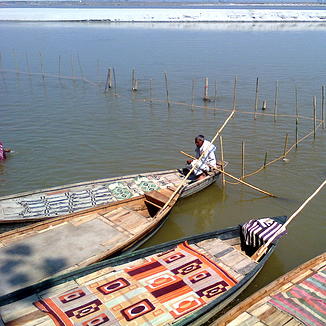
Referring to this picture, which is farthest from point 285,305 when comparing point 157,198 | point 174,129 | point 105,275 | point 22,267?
point 174,129

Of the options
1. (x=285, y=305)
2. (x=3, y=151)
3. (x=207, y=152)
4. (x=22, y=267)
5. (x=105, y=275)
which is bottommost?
(x=285, y=305)

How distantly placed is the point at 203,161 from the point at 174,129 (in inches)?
210

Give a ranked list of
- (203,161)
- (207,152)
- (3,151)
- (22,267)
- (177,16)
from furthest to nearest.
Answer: (177,16) < (3,151) < (203,161) < (207,152) < (22,267)

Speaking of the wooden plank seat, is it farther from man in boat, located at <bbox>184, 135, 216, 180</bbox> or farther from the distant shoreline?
the distant shoreline

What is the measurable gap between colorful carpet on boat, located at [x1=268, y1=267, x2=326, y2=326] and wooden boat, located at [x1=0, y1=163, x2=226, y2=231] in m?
4.32

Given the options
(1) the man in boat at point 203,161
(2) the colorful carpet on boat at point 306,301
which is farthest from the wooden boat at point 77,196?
(2) the colorful carpet on boat at point 306,301

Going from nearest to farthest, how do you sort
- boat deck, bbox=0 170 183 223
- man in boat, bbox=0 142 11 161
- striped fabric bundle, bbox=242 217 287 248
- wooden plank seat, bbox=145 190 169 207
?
1. striped fabric bundle, bbox=242 217 287 248
2. boat deck, bbox=0 170 183 223
3. wooden plank seat, bbox=145 190 169 207
4. man in boat, bbox=0 142 11 161

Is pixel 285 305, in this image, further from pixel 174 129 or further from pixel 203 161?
pixel 174 129

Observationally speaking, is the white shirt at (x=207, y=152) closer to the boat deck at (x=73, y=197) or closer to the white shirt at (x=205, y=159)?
the white shirt at (x=205, y=159)

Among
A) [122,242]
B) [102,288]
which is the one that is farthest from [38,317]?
[122,242]

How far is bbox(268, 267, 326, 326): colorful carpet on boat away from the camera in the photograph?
6051 mm

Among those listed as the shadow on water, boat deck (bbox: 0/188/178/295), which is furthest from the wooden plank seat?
the shadow on water

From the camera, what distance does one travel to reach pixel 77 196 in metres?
9.61

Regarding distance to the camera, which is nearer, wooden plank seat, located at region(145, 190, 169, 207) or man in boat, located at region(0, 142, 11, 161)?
wooden plank seat, located at region(145, 190, 169, 207)
